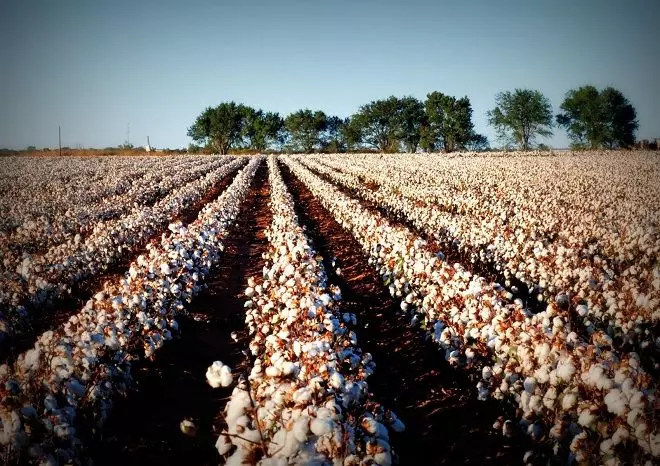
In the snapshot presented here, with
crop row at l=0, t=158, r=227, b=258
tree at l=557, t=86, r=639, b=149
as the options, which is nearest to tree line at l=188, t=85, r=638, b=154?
tree at l=557, t=86, r=639, b=149

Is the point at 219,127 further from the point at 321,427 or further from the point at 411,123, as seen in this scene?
the point at 321,427

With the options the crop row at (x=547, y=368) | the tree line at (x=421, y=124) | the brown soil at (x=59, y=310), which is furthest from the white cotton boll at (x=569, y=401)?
the tree line at (x=421, y=124)

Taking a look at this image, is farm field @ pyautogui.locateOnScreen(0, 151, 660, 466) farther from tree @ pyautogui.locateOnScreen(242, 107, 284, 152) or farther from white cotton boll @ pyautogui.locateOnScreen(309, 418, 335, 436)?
tree @ pyautogui.locateOnScreen(242, 107, 284, 152)

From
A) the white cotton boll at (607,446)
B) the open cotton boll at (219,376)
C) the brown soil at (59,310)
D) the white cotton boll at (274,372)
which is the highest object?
the open cotton boll at (219,376)

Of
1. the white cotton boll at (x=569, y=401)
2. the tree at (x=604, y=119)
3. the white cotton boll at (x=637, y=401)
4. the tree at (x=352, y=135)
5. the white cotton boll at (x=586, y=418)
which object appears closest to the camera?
the white cotton boll at (x=637, y=401)

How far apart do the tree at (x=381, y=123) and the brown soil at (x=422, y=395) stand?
96433 millimetres

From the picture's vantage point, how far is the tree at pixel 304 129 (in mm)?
108688

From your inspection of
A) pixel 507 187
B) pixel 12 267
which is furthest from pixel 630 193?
pixel 12 267

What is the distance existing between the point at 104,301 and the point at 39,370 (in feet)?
6.02

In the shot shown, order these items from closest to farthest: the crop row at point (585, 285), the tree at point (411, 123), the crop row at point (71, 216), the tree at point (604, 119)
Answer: the crop row at point (585, 285)
the crop row at point (71, 216)
the tree at point (604, 119)
the tree at point (411, 123)

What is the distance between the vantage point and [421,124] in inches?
3932

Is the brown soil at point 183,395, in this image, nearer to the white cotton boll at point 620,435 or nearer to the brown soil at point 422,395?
the brown soil at point 422,395

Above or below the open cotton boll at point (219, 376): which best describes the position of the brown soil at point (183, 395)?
below

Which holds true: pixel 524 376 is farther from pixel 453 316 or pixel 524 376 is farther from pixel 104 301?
pixel 104 301
